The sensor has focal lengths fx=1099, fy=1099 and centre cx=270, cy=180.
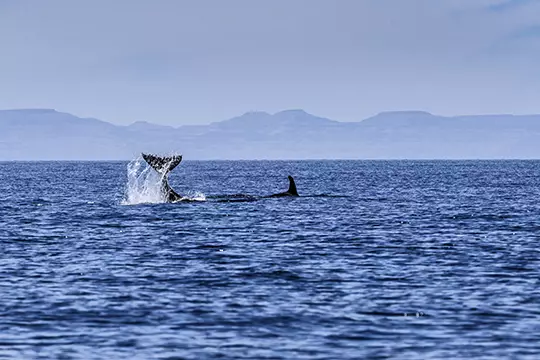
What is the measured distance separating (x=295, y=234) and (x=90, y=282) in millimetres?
15493

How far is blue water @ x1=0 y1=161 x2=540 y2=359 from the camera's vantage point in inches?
787

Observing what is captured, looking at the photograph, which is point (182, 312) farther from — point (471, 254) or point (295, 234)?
point (295, 234)

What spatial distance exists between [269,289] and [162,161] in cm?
2894

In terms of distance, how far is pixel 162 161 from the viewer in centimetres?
5484

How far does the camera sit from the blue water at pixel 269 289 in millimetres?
20000

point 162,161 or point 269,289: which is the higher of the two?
point 162,161

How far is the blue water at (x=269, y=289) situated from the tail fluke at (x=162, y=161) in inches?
189

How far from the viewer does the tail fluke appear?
2135 inches

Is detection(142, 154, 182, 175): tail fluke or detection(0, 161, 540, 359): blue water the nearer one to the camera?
detection(0, 161, 540, 359): blue water

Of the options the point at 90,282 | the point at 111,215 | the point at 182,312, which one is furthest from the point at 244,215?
the point at 182,312

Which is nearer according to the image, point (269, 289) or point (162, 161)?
point (269, 289)

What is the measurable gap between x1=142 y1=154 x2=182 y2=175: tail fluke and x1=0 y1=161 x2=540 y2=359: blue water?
15.8 ft

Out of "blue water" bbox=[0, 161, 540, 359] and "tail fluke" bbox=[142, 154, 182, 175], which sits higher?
"tail fluke" bbox=[142, 154, 182, 175]

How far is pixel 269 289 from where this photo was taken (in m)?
26.6
